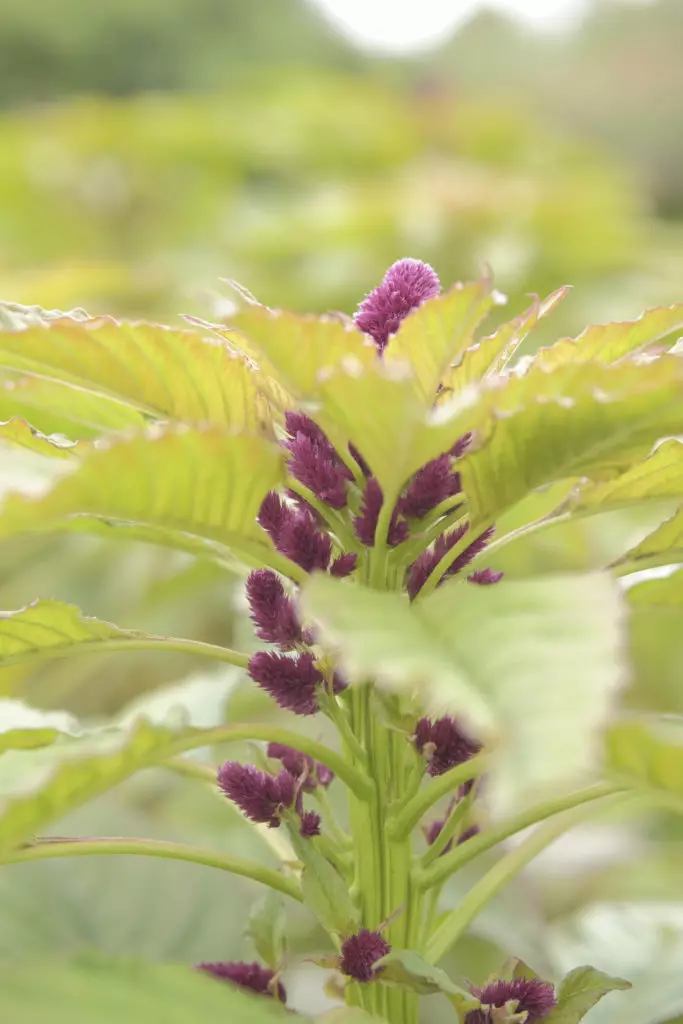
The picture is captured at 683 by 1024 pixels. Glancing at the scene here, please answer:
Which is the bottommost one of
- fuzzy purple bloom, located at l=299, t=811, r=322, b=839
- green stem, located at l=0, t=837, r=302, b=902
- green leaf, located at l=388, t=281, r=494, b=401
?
green stem, located at l=0, t=837, r=302, b=902

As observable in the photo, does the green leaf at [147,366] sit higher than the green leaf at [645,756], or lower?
higher

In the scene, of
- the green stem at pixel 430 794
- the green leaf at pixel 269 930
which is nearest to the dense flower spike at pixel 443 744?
the green stem at pixel 430 794

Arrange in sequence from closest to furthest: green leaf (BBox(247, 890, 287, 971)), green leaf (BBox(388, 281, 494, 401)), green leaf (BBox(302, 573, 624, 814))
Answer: green leaf (BBox(302, 573, 624, 814))
green leaf (BBox(388, 281, 494, 401))
green leaf (BBox(247, 890, 287, 971))

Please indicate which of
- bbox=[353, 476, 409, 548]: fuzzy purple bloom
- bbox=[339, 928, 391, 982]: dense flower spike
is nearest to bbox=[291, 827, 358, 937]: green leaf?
bbox=[339, 928, 391, 982]: dense flower spike

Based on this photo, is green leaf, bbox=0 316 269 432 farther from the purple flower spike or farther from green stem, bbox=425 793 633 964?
green stem, bbox=425 793 633 964

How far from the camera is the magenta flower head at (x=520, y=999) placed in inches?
15.0

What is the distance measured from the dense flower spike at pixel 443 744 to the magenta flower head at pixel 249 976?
4.9 inches

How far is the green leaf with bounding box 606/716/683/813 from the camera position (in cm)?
28

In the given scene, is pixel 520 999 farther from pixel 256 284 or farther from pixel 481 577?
pixel 256 284

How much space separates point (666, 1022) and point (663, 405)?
0.35 meters

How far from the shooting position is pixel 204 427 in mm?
294

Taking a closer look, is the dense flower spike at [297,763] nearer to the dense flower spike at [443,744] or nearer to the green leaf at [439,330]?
the dense flower spike at [443,744]

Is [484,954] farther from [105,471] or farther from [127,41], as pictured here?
[127,41]

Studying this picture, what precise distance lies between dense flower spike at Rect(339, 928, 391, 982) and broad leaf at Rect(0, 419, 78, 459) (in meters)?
0.21
